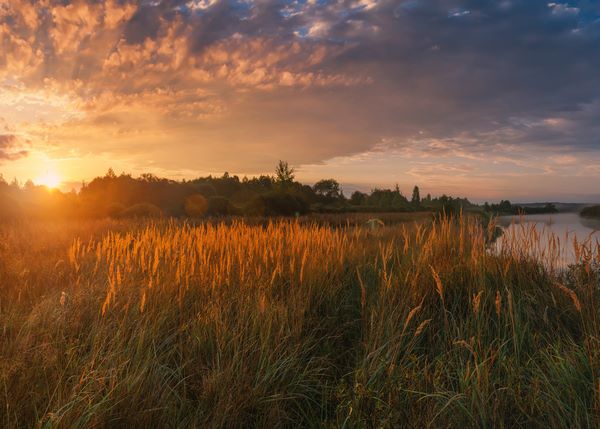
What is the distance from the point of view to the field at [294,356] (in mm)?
2490

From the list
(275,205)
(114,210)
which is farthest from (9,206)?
(275,205)

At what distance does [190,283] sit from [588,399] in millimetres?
3514

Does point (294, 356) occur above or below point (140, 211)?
below

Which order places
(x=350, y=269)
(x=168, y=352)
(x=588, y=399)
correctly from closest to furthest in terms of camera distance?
(x=588, y=399) < (x=168, y=352) < (x=350, y=269)

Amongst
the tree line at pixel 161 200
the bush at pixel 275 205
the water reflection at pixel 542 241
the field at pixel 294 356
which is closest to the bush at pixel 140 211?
the tree line at pixel 161 200

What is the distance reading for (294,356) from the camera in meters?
3.17

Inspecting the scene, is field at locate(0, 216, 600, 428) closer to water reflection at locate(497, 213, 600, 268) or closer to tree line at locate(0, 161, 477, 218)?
water reflection at locate(497, 213, 600, 268)

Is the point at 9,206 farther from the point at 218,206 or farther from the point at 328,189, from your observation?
the point at 328,189

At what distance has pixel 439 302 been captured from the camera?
4.79m

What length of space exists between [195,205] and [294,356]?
25.1 meters

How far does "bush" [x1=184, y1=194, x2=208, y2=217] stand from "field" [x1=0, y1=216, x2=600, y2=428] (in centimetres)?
2137

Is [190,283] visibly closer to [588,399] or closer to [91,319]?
[91,319]

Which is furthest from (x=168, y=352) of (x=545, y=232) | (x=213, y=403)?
(x=545, y=232)

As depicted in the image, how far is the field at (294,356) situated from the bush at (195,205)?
70.1 ft
